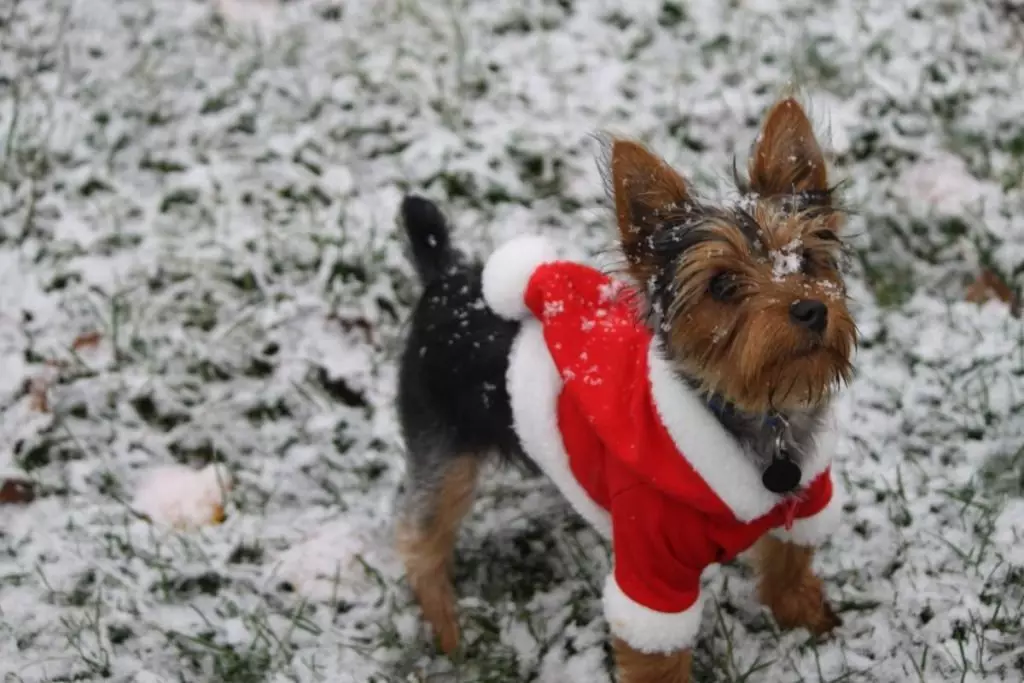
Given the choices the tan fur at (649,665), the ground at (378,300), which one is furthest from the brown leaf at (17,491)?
the tan fur at (649,665)

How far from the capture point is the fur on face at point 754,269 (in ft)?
8.51

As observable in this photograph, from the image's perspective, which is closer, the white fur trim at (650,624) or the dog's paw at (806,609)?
the white fur trim at (650,624)

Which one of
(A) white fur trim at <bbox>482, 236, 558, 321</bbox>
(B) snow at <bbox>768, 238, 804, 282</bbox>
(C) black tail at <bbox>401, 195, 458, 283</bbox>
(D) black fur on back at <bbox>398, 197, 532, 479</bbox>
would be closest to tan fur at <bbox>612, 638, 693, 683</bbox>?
(D) black fur on back at <bbox>398, 197, 532, 479</bbox>

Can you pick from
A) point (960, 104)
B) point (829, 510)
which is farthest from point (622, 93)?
point (829, 510)

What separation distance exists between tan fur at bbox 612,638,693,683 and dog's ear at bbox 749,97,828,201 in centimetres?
127

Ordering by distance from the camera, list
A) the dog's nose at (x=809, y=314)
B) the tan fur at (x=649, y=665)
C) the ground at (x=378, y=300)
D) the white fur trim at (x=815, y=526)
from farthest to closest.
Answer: the ground at (x=378, y=300) < the white fur trim at (x=815, y=526) < the tan fur at (x=649, y=665) < the dog's nose at (x=809, y=314)

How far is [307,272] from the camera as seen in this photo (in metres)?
4.79

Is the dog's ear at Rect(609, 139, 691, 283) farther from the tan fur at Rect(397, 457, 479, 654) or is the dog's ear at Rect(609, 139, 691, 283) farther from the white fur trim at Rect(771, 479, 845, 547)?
the tan fur at Rect(397, 457, 479, 654)

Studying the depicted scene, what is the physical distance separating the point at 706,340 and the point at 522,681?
135 centimetres

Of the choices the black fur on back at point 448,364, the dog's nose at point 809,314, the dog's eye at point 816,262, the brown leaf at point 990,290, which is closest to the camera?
the dog's nose at point 809,314

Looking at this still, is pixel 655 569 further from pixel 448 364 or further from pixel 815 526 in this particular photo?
pixel 448 364

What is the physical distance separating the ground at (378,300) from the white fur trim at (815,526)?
14.7 inches

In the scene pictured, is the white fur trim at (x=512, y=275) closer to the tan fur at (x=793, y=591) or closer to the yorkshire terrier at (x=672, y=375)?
the yorkshire terrier at (x=672, y=375)

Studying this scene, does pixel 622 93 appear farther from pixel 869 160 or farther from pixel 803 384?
pixel 803 384
